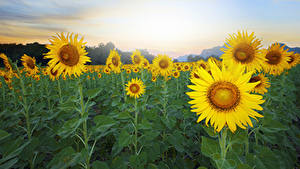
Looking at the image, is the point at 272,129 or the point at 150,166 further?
the point at 150,166

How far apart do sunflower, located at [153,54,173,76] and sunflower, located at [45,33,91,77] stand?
3.90 meters

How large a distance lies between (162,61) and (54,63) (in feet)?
14.3

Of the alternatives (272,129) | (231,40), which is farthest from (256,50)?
(272,129)

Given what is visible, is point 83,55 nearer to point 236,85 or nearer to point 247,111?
point 236,85

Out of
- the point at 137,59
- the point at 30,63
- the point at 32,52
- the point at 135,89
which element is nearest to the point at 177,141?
the point at 135,89

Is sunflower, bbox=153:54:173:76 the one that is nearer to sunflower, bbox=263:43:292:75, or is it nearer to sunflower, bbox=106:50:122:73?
sunflower, bbox=106:50:122:73

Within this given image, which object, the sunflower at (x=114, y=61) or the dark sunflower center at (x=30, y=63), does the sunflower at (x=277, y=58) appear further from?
the dark sunflower center at (x=30, y=63)

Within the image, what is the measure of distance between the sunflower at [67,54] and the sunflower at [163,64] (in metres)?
3.90

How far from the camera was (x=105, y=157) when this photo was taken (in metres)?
3.49

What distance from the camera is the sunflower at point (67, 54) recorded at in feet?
7.95

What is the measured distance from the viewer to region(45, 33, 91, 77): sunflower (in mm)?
2424

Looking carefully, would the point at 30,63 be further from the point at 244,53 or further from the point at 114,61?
the point at 244,53

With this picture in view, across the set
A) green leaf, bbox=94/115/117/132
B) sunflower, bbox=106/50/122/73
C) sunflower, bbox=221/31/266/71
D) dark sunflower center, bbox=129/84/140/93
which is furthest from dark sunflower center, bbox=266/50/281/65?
sunflower, bbox=106/50/122/73

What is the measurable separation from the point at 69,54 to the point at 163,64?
13.6ft
